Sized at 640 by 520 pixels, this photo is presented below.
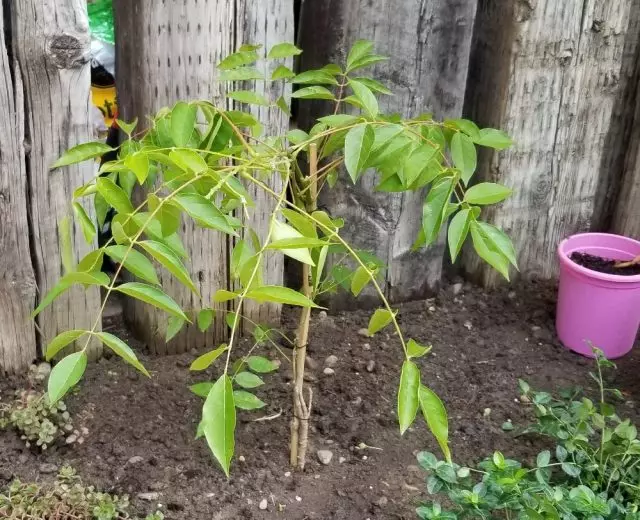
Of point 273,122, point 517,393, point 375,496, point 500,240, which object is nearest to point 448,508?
point 375,496

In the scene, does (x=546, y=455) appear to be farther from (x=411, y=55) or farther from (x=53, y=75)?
(x=53, y=75)

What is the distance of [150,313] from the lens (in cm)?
234

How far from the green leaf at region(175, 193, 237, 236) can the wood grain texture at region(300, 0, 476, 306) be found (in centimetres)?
115

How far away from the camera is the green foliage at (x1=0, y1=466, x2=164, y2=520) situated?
1839 millimetres

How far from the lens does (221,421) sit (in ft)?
3.84

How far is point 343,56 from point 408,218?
0.52m

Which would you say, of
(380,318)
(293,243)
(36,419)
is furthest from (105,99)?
(293,243)

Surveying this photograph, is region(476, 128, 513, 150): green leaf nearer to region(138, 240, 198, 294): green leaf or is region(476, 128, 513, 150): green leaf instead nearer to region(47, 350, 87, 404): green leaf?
region(138, 240, 198, 294): green leaf

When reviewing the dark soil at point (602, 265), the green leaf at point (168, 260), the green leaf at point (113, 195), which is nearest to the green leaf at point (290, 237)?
the green leaf at point (168, 260)

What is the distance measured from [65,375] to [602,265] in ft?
5.89

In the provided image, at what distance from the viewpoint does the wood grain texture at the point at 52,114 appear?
6.33ft

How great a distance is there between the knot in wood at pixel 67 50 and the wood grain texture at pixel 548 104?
1.19m

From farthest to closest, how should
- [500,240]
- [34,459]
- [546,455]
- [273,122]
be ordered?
[273,122] < [34,459] < [546,455] < [500,240]

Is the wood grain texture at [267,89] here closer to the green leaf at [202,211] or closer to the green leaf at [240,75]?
the green leaf at [240,75]
